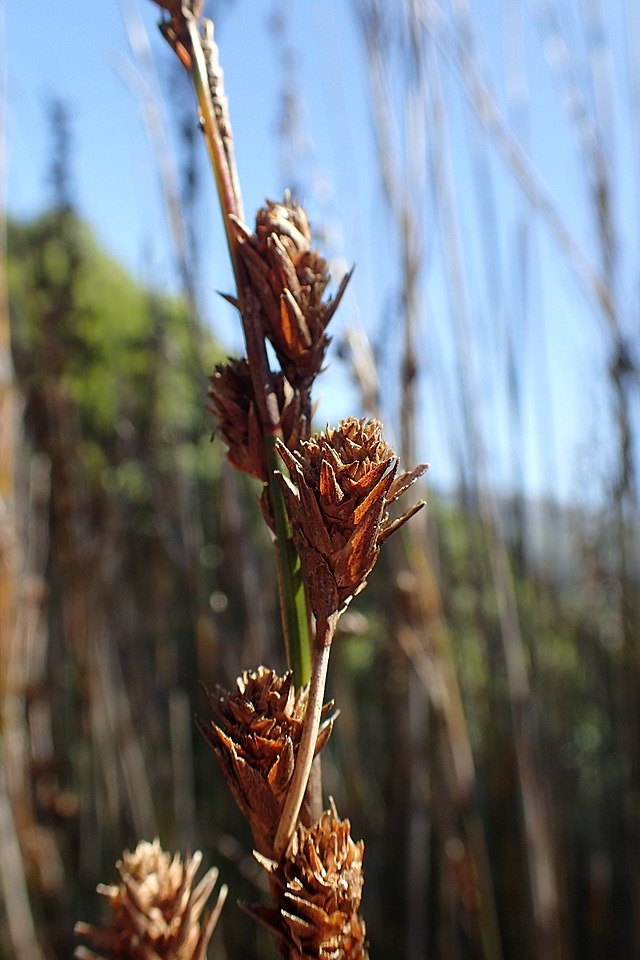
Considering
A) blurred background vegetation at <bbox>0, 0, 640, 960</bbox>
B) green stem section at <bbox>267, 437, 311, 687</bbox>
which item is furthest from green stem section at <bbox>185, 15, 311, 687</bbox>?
blurred background vegetation at <bbox>0, 0, 640, 960</bbox>

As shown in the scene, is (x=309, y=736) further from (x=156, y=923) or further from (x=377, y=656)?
(x=377, y=656)

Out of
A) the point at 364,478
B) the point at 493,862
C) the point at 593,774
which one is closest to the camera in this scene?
the point at 364,478

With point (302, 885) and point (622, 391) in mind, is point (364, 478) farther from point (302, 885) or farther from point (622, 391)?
point (622, 391)

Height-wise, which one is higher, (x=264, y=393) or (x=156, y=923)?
(x=264, y=393)

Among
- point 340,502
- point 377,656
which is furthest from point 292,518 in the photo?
point 377,656

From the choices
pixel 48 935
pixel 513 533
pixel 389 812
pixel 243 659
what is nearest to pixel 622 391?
pixel 513 533

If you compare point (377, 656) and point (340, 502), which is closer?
point (340, 502)

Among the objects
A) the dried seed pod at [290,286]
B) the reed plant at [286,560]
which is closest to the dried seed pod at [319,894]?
the reed plant at [286,560]

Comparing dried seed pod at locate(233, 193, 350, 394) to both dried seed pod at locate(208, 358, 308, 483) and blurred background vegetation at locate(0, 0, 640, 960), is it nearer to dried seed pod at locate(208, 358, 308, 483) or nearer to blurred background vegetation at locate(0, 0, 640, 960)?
dried seed pod at locate(208, 358, 308, 483)
